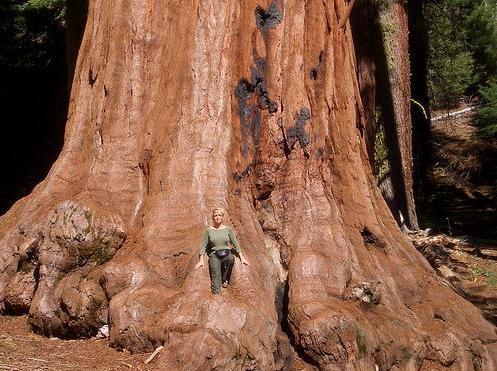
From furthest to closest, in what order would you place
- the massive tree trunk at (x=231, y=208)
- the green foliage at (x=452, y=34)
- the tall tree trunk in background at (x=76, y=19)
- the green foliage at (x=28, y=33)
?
the green foliage at (x=452, y=34)
the green foliage at (x=28, y=33)
the tall tree trunk in background at (x=76, y=19)
the massive tree trunk at (x=231, y=208)

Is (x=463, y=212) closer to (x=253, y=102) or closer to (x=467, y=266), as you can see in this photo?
(x=467, y=266)

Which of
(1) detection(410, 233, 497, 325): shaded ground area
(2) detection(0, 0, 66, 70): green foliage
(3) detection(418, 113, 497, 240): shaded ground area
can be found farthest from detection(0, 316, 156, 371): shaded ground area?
(3) detection(418, 113, 497, 240): shaded ground area

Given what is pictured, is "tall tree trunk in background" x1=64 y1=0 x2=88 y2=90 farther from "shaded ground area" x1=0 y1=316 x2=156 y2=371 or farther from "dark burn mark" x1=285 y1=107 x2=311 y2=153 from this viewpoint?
"shaded ground area" x1=0 y1=316 x2=156 y2=371

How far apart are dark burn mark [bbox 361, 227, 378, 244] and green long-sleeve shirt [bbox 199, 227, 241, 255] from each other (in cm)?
205

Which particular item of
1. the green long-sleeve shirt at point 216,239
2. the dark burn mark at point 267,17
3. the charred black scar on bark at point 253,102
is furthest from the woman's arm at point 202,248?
the dark burn mark at point 267,17

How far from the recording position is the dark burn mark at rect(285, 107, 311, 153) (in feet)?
26.6

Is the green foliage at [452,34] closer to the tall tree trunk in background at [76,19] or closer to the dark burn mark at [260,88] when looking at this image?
the tall tree trunk in background at [76,19]

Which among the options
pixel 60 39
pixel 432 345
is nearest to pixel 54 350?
pixel 432 345

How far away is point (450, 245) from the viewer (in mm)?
16047

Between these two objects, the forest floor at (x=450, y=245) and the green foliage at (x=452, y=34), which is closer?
the forest floor at (x=450, y=245)

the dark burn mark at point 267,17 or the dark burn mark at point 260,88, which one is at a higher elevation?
the dark burn mark at point 267,17

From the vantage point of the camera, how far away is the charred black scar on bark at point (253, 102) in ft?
26.2

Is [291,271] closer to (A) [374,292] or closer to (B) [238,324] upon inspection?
(A) [374,292]

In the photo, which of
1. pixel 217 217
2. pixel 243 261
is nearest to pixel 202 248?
pixel 217 217
